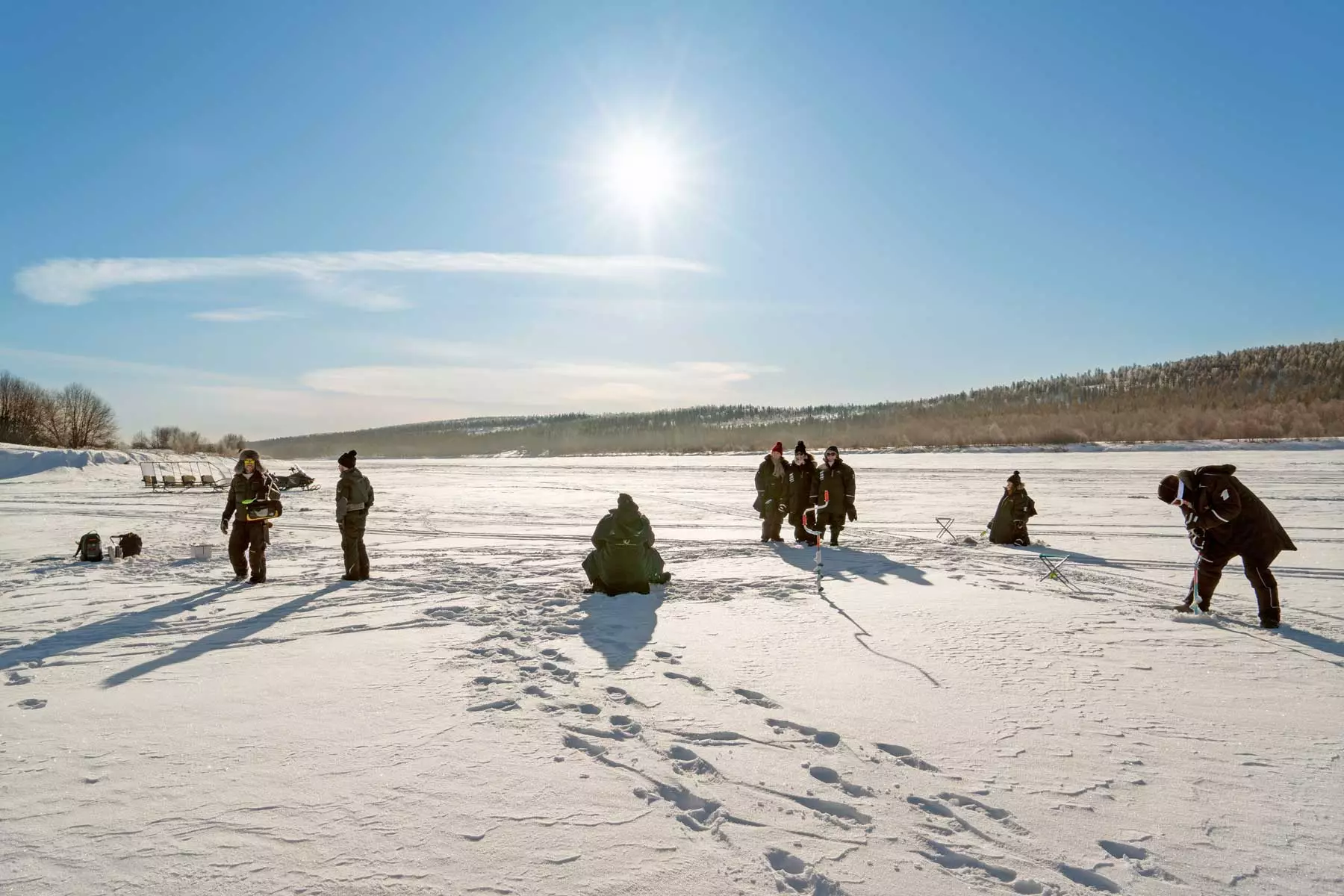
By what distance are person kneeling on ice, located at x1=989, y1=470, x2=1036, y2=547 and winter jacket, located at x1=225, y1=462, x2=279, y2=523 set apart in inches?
474

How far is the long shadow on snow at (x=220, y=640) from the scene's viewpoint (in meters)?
5.66

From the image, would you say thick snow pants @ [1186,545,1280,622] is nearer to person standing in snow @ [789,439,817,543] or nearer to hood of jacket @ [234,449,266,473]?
person standing in snow @ [789,439,817,543]

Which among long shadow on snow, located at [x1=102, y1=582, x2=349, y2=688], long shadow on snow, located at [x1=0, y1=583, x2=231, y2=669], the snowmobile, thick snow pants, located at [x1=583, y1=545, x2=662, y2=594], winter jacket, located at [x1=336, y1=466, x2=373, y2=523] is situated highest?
winter jacket, located at [x1=336, y1=466, x2=373, y2=523]

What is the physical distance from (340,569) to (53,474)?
35.5m

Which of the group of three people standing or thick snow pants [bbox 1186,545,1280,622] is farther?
the group of three people standing

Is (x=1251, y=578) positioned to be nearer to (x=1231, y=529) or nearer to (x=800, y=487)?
(x=1231, y=529)

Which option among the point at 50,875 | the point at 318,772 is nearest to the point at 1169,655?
the point at 318,772

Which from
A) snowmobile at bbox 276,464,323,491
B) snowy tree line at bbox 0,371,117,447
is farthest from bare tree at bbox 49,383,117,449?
snowmobile at bbox 276,464,323,491

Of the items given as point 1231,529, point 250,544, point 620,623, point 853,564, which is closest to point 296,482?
point 250,544

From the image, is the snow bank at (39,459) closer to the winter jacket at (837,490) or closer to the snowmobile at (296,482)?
the snowmobile at (296,482)

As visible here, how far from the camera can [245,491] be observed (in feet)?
30.8

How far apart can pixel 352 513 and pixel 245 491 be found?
1.48 metres

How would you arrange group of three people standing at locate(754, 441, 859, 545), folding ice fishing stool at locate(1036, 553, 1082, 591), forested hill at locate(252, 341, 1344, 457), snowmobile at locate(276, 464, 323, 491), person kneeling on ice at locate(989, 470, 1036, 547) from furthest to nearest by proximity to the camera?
forested hill at locate(252, 341, 1344, 457)
snowmobile at locate(276, 464, 323, 491)
group of three people standing at locate(754, 441, 859, 545)
person kneeling on ice at locate(989, 470, 1036, 547)
folding ice fishing stool at locate(1036, 553, 1082, 591)

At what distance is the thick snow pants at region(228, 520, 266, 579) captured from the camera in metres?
9.50
